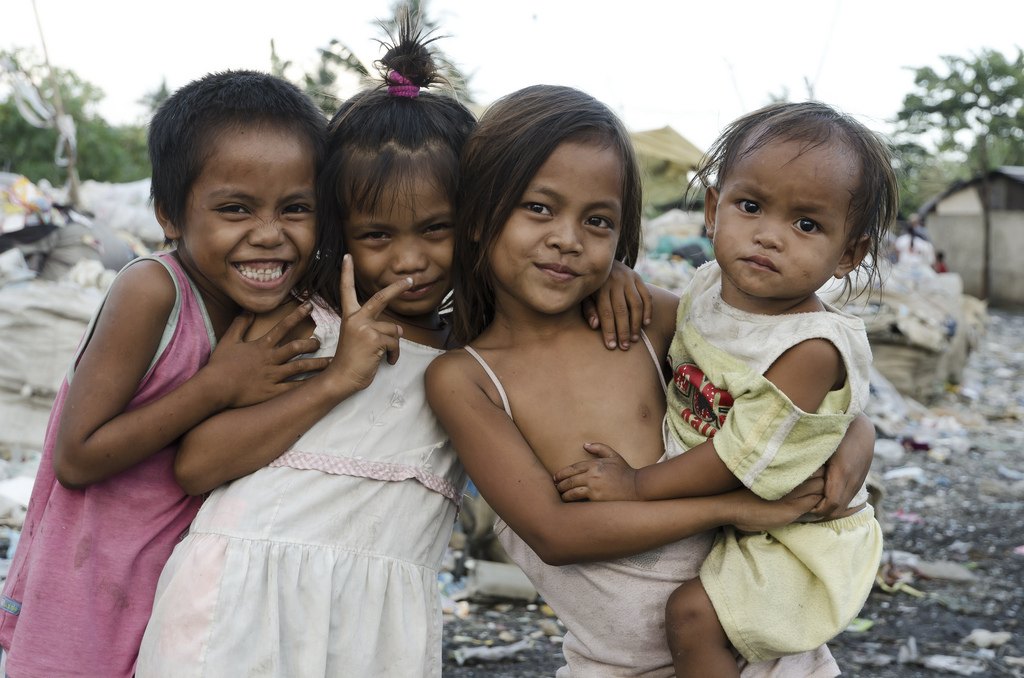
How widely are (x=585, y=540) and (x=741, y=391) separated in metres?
0.37

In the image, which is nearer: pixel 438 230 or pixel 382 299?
pixel 382 299

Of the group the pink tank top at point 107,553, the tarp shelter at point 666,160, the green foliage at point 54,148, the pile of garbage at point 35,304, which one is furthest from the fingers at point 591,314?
the green foliage at point 54,148

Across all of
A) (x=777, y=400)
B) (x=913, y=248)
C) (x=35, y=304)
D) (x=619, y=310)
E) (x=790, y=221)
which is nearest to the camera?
(x=777, y=400)

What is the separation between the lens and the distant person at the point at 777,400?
5.12 feet

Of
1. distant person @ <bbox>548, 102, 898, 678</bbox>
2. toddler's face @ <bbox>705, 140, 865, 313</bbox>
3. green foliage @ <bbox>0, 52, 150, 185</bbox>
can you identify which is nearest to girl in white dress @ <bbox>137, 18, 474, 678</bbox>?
distant person @ <bbox>548, 102, 898, 678</bbox>

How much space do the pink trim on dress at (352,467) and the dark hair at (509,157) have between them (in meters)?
0.33

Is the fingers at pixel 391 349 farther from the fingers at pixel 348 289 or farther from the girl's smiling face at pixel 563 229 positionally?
the girl's smiling face at pixel 563 229

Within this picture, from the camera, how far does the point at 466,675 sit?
3170 millimetres

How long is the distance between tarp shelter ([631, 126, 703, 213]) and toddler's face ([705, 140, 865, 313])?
1288 centimetres

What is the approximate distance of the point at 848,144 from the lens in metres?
1.63

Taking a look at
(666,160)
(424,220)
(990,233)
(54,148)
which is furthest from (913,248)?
(54,148)

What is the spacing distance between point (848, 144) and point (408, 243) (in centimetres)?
82

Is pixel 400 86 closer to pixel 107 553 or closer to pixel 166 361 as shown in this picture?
pixel 166 361

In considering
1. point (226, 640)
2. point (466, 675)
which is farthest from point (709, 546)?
point (466, 675)
